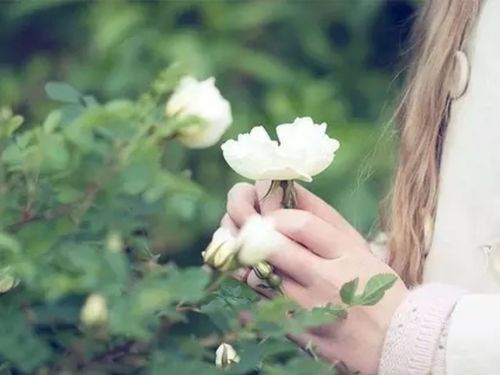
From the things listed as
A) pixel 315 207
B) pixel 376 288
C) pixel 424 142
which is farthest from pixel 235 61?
pixel 376 288

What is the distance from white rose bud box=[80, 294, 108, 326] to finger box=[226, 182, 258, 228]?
0.42 metres

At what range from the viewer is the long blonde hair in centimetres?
167

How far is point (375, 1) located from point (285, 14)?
0.15 metres

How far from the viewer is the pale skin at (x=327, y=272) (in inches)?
54.9

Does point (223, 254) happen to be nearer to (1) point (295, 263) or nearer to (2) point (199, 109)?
(2) point (199, 109)

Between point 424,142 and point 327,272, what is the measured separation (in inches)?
13.7

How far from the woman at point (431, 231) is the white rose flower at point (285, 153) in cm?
7

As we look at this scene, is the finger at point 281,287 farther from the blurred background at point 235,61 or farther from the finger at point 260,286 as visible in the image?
the blurred background at point 235,61

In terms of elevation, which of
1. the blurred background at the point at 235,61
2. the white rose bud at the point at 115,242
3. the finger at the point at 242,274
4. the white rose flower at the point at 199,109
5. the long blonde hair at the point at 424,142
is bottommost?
the blurred background at the point at 235,61

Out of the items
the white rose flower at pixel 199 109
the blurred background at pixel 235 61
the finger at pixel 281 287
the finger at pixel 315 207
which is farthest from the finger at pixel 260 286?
the blurred background at pixel 235 61

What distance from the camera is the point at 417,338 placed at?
139 centimetres

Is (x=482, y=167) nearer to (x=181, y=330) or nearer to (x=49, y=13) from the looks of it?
(x=181, y=330)

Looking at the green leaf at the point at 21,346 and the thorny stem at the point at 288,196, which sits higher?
the green leaf at the point at 21,346

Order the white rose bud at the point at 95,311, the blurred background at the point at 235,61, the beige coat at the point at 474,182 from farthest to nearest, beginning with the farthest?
the blurred background at the point at 235,61 → the beige coat at the point at 474,182 → the white rose bud at the point at 95,311
